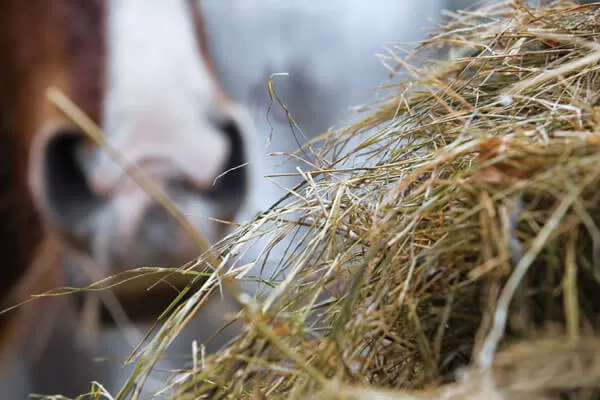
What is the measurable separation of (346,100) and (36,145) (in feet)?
1.84

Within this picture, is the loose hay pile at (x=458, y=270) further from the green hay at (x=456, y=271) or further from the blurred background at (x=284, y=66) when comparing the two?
the blurred background at (x=284, y=66)

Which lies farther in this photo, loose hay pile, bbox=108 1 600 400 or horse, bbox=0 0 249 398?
horse, bbox=0 0 249 398

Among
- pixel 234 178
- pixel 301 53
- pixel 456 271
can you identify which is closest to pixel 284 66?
pixel 301 53

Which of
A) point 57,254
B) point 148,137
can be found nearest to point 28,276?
point 57,254

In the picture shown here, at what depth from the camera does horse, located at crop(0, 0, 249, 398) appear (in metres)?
0.95

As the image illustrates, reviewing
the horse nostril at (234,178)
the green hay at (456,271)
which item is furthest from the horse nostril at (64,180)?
the green hay at (456,271)

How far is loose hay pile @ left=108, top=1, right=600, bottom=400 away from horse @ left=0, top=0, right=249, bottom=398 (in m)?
0.66

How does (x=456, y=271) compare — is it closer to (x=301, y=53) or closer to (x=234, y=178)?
(x=234, y=178)

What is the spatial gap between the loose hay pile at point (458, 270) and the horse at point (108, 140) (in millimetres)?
657

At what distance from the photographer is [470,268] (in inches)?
9.1

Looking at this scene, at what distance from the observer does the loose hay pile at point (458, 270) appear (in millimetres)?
183

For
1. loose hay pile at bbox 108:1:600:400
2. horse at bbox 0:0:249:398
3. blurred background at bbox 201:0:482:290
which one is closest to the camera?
loose hay pile at bbox 108:1:600:400

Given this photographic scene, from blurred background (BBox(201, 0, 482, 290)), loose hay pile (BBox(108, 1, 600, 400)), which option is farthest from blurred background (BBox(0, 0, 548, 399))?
loose hay pile (BBox(108, 1, 600, 400))

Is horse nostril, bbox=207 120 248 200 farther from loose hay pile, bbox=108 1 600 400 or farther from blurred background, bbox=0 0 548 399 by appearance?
loose hay pile, bbox=108 1 600 400
